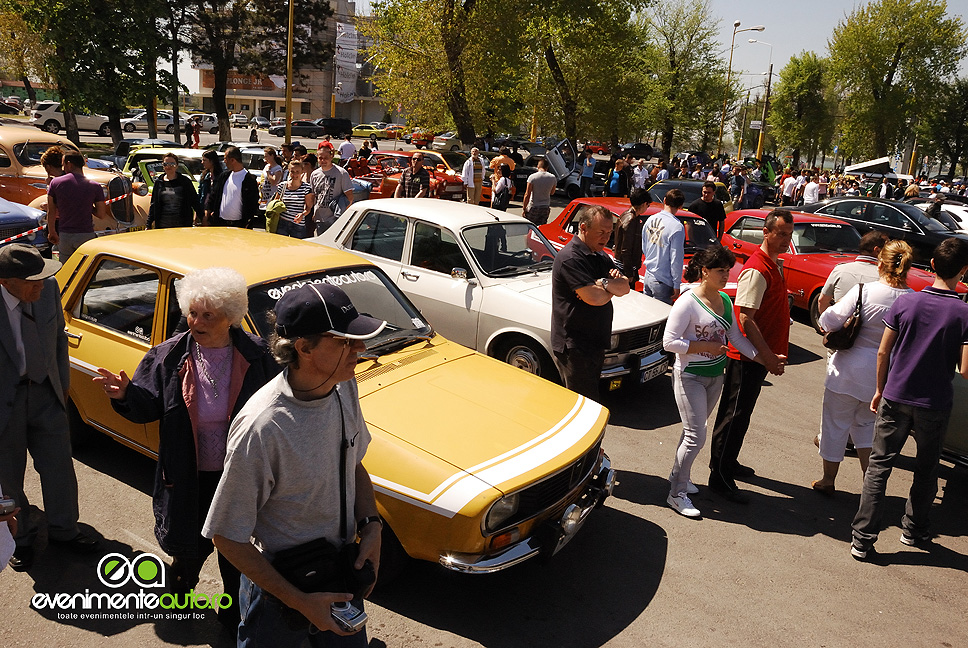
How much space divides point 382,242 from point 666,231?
9.85ft

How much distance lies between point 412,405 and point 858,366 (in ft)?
10.6

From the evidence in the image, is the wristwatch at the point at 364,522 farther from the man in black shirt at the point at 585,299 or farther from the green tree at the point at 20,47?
the green tree at the point at 20,47

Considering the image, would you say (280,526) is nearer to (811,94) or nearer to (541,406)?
(541,406)

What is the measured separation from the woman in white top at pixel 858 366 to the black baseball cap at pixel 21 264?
191 inches

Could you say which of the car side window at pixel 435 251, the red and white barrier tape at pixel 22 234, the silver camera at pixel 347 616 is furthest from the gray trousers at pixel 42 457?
the red and white barrier tape at pixel 22 234

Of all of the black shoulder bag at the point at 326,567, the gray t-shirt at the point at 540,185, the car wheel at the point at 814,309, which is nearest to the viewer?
the black shoulder bag at the point at 326,567

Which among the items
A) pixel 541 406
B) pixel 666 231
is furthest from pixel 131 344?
pixel 666 231

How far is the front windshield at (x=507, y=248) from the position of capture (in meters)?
7.11

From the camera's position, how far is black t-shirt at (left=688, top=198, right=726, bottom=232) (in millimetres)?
11609

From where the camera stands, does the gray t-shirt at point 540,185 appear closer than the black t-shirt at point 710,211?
No

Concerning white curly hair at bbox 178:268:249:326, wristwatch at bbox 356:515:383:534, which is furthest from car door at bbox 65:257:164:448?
wristwatch at bbox 356:515:383:534

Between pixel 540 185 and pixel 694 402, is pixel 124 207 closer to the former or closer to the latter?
pixel 540 185

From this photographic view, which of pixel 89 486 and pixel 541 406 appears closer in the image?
pixel 541 406

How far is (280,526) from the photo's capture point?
2219mm
